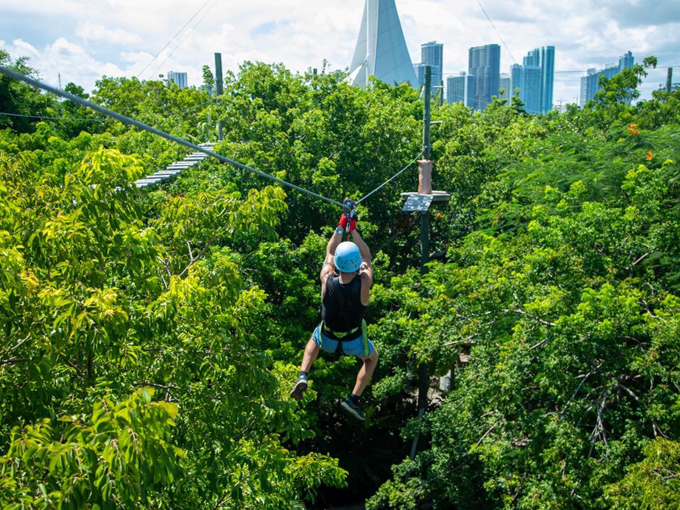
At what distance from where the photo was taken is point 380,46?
5766cm

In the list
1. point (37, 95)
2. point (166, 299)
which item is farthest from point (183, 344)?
point (37, 95)

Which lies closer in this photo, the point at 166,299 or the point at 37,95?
the point at 166,299

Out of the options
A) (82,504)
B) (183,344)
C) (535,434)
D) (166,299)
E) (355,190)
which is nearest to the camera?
(82,504)

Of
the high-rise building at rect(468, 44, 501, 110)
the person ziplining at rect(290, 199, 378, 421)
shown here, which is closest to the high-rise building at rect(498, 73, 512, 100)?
the high-rise building at rect(468, 44, 501, 110)

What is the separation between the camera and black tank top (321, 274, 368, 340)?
6.87 m

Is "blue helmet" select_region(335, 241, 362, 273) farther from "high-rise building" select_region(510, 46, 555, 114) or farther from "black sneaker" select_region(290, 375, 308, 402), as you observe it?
"high-rise building" select_region(510, 46, 555, 114)

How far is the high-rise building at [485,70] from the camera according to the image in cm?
13188

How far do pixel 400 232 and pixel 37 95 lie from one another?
78.9ft

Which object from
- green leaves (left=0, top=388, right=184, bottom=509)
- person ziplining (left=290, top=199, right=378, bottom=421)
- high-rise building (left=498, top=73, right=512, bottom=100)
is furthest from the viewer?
high-rise building (left=498, top=73, right=512, bottom=100)

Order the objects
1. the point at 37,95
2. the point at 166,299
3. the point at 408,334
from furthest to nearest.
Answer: the point at 37,95 → the point at 408,334 → the point at 166,299

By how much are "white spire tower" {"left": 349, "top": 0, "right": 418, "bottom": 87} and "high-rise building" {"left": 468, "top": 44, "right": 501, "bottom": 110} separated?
224 ft

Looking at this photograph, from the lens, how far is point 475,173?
20125 millimetres

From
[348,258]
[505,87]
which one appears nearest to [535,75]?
[505,87]

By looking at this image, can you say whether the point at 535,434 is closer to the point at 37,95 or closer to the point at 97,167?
the point at 97,167
